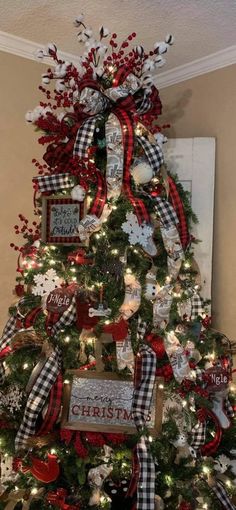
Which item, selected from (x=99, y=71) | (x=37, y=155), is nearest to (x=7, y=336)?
(x=37, y=155)

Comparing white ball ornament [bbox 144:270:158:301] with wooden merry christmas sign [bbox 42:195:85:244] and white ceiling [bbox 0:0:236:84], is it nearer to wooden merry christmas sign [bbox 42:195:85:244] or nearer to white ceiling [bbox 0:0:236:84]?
wooden merry christmas sign [bbox 42:195:85:244]

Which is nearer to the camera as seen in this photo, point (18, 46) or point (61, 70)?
point (61, 70)

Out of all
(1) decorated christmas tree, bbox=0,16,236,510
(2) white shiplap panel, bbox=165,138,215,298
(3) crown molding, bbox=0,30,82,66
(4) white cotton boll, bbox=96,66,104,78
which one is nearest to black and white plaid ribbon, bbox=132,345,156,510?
(1) decorated christmas tree, bbox=0,16,236,510

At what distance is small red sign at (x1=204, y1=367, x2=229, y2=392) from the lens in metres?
1.89

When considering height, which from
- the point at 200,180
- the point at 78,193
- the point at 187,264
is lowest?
the point at 187,264

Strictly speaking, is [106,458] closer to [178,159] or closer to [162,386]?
[162,386]

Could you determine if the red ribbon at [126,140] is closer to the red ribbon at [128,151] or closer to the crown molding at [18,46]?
the red ribbon at [128,151]

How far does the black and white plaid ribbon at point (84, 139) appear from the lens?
71.6 inches

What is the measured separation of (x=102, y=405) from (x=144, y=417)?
0.16 metres

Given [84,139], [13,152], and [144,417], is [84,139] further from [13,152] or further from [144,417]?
[144,417]

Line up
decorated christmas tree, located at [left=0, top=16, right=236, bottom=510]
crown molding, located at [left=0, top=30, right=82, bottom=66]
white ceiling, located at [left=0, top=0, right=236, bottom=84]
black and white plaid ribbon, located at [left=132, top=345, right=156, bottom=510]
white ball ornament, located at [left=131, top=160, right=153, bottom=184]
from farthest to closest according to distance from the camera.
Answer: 1. crown molding, located at [left=0, top=30, right=82, bottom=66]
2. white ceiling, located at [left=0, top=0, right=236, bottom=84]
3. white ball ornament, located at [left=131, top=160, right=153, bottom=184]
4. decorated christmas tree, located at [left=0, top=16, right=236, bottom=510]
5. black and white plaid ribbon, located at [left=132, top=345, right=156, bottom=510]

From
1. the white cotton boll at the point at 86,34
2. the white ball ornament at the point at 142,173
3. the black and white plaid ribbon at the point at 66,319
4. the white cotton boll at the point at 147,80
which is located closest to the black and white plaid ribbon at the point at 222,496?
the black and white plaid ribbon at the point at 66,319

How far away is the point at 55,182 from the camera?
74.2 inches

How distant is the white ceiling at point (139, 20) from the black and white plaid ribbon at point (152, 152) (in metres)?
0.61
